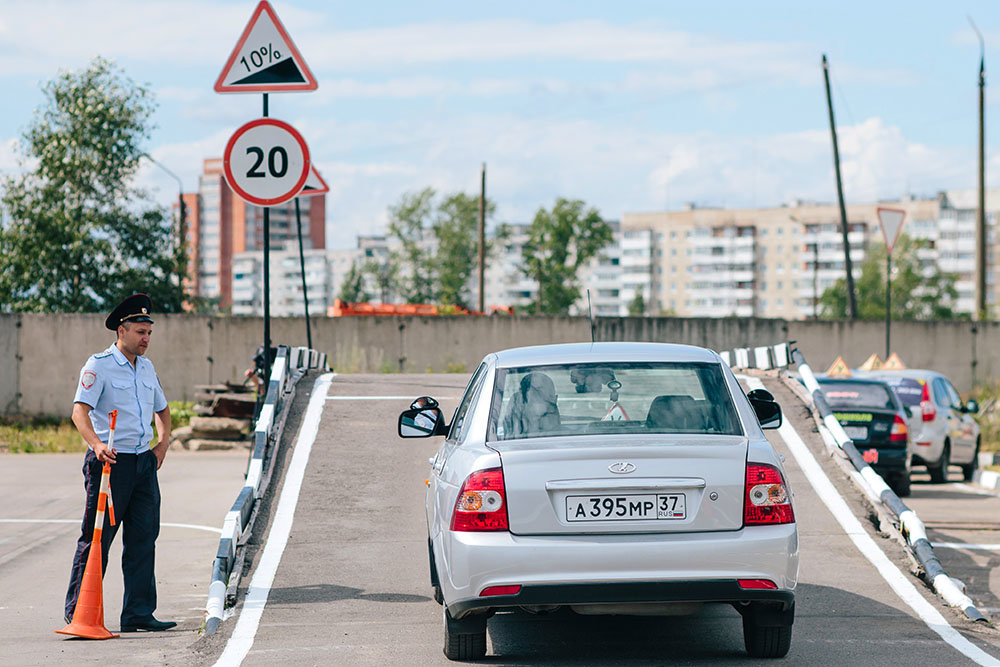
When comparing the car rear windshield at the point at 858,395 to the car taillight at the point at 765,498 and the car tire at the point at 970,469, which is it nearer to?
the car tire at the point at 970,469

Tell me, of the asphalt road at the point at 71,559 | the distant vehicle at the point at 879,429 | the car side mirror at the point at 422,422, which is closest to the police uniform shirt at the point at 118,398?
the asphalt road at the point at 71,559

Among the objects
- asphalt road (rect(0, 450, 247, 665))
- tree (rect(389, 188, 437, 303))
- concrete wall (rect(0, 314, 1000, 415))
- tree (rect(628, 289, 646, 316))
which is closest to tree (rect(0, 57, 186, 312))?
concrete wall (rect(0, 314, 1000, 415))

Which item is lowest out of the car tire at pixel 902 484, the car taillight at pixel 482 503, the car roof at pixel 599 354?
the car tire at pixel 902 484

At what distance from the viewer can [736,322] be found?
36.4 metres

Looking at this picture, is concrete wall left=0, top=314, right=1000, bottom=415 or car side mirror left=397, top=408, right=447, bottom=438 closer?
car side mirror left=397, top=408, right=447, bottom=438

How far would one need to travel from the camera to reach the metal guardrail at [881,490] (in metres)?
8.27

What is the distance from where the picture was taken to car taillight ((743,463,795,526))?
613 centimetres

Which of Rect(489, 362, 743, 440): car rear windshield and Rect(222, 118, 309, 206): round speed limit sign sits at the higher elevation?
Rect(222, 118, 309, 206): round speed limit sign

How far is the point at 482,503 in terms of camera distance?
613cm

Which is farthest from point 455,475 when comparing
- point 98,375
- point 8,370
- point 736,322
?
point 736,322

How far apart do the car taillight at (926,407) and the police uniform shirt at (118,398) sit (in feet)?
44.5

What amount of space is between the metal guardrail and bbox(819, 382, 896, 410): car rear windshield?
3.98 ft

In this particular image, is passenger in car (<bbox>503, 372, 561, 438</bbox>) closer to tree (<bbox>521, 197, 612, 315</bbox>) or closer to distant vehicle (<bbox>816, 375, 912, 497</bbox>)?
distant vehicle (<bbox>816, 375, 912, 497</bbox>)

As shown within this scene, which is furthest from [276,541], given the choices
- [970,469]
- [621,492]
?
[970,469]
